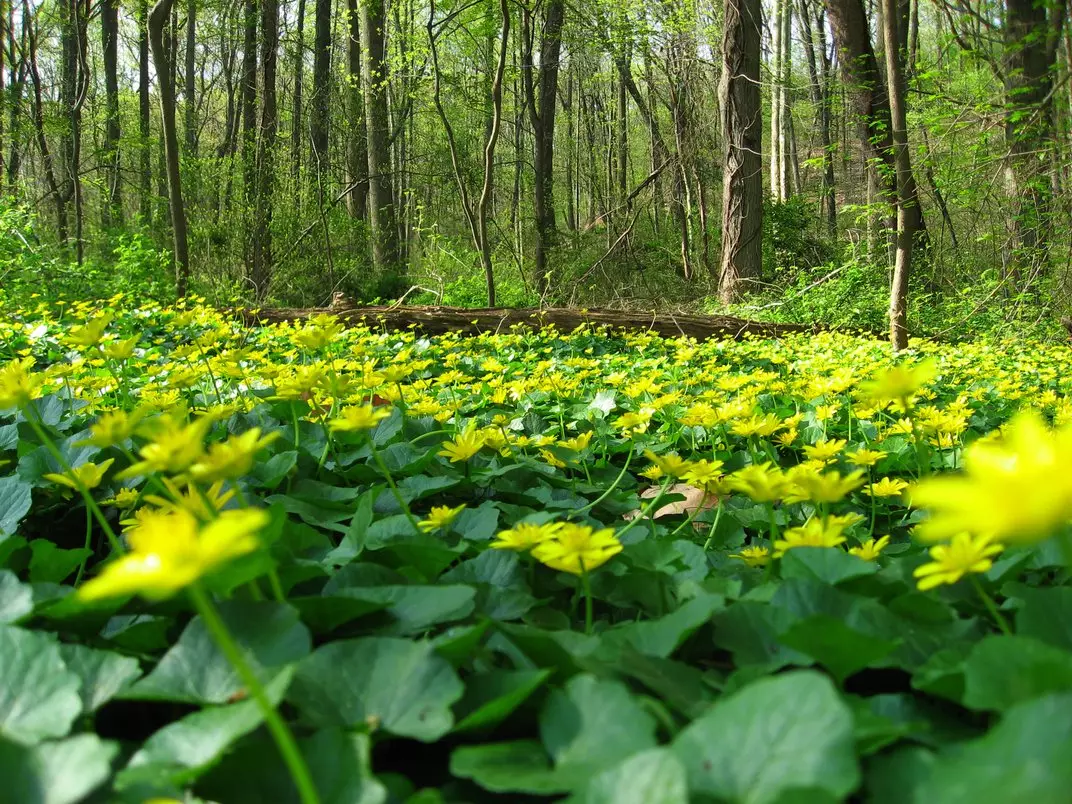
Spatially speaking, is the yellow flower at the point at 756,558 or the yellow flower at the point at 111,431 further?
the yellow flower at the point at 756,558

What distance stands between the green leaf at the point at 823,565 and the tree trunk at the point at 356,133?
12448mm

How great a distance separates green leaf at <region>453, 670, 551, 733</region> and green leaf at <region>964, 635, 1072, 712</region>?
1.08 feet

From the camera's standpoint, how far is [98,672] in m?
0.71

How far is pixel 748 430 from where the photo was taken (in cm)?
144

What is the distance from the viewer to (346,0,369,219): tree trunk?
508 inches

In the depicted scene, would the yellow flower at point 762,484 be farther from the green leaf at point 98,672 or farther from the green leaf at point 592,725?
the green leaf at point 98,672

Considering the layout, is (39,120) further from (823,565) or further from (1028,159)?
(823,565)

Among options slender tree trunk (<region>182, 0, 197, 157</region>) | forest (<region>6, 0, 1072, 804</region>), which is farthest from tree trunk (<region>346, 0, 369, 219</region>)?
forest (<region>6, 0, 1072, 804</region>)

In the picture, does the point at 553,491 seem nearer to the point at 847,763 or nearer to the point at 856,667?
the point at 856,667

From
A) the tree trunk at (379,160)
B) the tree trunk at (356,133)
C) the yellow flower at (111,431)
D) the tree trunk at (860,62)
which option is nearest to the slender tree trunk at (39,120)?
the tree trunk at (356,133)

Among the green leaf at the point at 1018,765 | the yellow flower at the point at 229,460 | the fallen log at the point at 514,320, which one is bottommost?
the green leaf at the point at 1018,765

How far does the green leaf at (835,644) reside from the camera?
670 mm

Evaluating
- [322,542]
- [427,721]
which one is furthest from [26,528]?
[427,721]

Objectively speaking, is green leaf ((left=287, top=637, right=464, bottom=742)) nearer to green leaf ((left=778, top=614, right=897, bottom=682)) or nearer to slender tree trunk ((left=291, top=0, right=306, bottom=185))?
green leaf ((left=778, top=614, right=897, bottom=682))
